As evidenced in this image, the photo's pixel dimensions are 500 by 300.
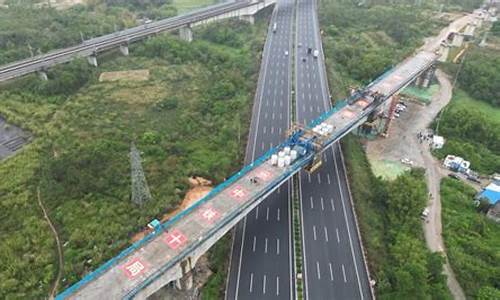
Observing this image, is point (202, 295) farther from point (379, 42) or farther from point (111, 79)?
point (379, 42)

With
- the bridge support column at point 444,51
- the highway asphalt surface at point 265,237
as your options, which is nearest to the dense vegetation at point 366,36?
the bridge support column at point 444,51

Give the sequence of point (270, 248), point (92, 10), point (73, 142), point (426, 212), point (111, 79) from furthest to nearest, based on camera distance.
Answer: point (92, 10) < point (111, 79) < point (73, 142) < point (426, 212) < point (270, 248)

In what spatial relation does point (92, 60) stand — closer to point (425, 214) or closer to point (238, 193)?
point (238, 193)

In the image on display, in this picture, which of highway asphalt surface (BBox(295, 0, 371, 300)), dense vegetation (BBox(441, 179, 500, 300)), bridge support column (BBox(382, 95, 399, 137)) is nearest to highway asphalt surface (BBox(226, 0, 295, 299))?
highway asphalt surface (BBox(295, 0, 371, 300))

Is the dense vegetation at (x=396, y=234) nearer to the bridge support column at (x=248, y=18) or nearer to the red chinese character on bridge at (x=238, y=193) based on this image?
the red chinese character on bridge at (x=238, y=193)

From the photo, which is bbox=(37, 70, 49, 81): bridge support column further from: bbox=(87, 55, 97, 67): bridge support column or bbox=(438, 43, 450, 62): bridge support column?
bbox=(438, 43, 450, 62): bridge support column

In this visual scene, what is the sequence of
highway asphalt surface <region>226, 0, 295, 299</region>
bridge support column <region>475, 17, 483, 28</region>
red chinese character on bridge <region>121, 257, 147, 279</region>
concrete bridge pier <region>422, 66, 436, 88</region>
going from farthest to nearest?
bridge support column <region>475, 17, 483, 28</region> < concrete bridge pier <region>422, 66, 436, 88</region> < highway asphalt surface <region>226, 0, 295, 299</region> < red chinese character on bridge <region>121, 257, 147, 279</region>

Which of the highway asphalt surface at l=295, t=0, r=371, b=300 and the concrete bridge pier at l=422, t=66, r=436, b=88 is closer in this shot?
the highway asphalt surface at l=295, t=0, r=371, b=300

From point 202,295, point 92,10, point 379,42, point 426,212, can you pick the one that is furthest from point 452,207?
point 92,10
